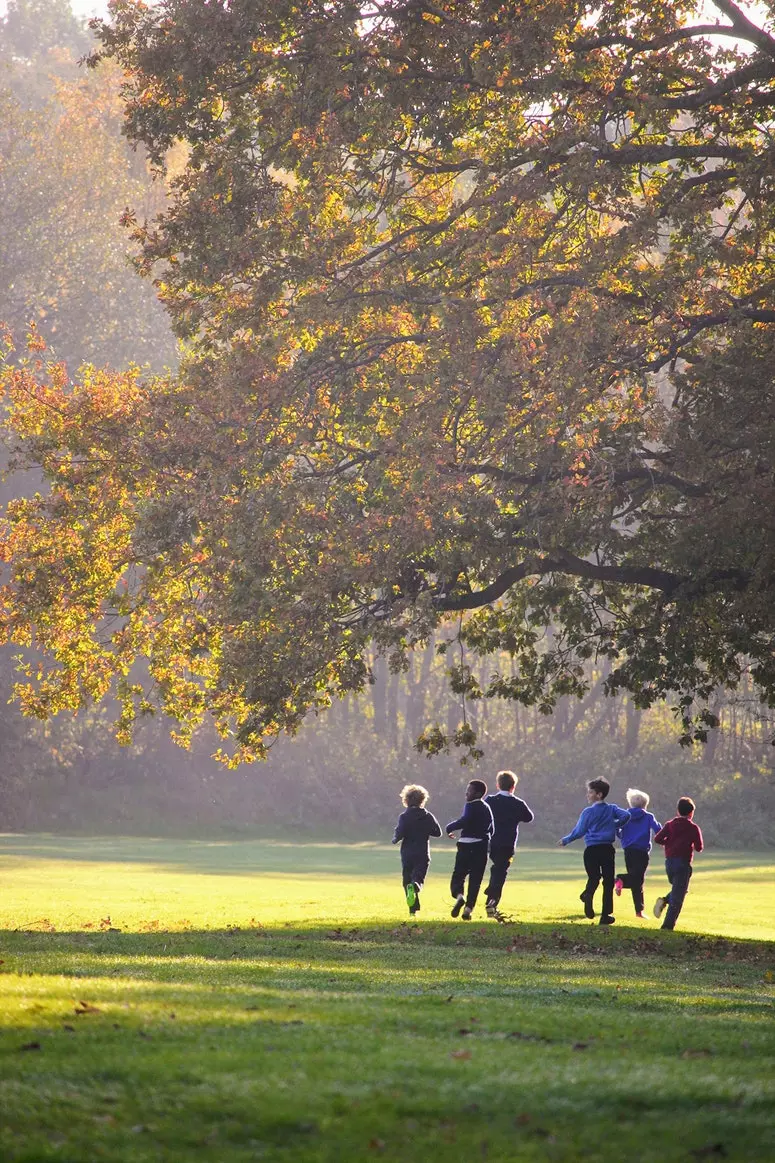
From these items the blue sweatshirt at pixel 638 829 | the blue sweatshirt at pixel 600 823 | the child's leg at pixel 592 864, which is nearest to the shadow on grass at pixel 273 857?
the blue sweatshirt at pixel 638 829

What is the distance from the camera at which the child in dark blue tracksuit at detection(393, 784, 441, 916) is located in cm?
2008

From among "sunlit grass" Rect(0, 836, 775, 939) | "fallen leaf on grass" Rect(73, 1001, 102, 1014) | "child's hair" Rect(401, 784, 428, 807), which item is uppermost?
"child's hair" Rect(401, 784, 428, 807)

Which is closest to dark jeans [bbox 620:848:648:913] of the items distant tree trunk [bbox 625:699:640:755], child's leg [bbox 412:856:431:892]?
child's leg [bbox 412:856:431:892]

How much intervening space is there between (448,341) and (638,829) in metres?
7.48

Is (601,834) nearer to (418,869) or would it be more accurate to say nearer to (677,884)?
(677,884)

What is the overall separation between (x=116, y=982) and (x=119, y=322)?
5340cm

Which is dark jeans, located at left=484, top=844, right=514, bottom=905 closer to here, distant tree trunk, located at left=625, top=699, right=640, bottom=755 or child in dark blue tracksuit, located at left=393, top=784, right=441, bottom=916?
child in dark blue tracksuit, located at left=393, top=784, right=441, bottom=916

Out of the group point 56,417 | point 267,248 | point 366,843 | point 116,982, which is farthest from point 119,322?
point 116,982

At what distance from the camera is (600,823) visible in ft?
65.0

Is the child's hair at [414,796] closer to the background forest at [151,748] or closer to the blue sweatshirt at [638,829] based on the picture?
the blue sweatshirt at [638,829]

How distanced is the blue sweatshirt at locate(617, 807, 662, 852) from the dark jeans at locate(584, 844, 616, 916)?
1073 mm

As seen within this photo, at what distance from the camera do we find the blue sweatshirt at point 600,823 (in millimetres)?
19781

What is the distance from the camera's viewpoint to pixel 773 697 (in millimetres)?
21047

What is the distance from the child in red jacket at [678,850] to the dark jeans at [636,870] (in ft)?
5.35
